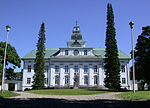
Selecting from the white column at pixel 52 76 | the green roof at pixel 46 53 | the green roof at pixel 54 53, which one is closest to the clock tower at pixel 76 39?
the green roof at pixel 54 53

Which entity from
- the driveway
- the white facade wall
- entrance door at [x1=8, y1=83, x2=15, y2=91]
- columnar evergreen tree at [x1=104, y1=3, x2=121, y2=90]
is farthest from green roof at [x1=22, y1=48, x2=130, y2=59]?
the driveway

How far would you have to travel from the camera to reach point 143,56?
29.1m

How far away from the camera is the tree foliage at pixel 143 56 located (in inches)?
1116

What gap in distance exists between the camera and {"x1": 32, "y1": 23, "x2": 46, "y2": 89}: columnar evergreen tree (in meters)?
39.9

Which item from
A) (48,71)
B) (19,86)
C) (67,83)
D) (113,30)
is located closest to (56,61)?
(48,71)

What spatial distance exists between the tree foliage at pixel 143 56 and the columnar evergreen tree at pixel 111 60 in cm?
506

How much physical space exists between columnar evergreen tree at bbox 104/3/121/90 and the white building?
9346 millimetres

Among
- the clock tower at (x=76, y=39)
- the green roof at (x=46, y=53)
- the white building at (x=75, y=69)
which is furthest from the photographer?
the green roof at (x=46, y=53)

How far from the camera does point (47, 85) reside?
4666cm

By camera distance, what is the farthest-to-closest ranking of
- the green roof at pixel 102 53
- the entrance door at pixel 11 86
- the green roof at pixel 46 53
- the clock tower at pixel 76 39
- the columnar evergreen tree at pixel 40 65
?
the green roof at pixel 46 53 < the clock tower at pixel 76 39 < the green roof at pixel 102 53 < the entrance door at pixel 11 86 < the columnar evergreen tree at pixel 40 65

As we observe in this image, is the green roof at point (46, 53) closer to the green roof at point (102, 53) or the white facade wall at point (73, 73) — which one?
the white facade wall at point (73, 73)

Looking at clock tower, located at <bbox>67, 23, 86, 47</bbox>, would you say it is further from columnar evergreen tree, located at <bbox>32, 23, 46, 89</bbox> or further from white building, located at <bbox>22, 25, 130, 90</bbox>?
columnar evergreen tree, located at <bbox>32, 23, 46, 89</bbox>

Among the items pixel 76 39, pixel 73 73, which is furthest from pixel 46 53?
Result: pixel 73 73

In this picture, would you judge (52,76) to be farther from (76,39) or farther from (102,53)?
Result: (102,53)
